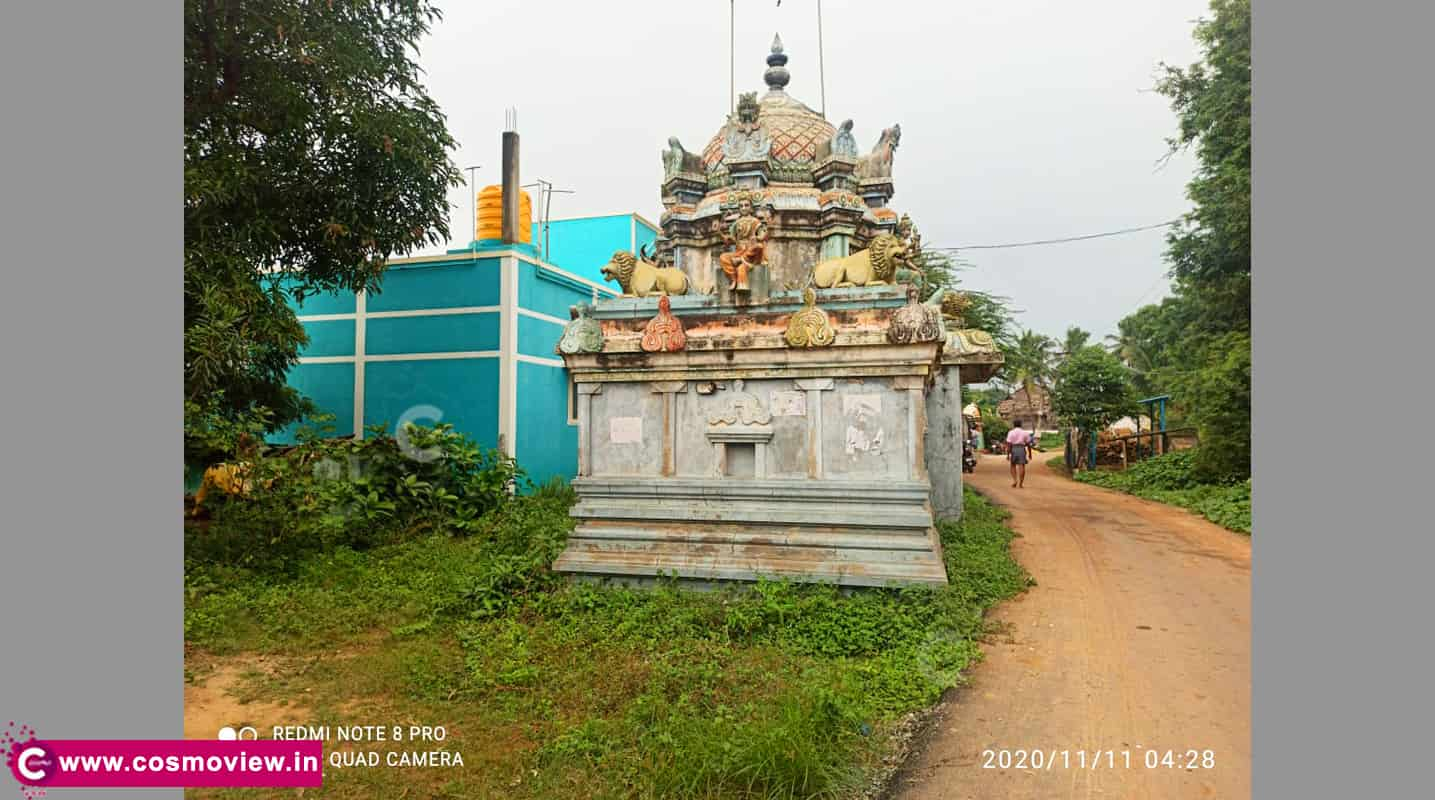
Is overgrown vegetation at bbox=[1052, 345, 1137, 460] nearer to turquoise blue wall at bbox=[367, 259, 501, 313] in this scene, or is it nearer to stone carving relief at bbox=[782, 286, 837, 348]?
turquoise blue wall at bbox=[367, 259, 501, 313]

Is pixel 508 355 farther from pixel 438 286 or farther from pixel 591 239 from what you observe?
pixel 591 239

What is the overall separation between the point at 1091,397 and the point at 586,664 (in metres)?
20.9

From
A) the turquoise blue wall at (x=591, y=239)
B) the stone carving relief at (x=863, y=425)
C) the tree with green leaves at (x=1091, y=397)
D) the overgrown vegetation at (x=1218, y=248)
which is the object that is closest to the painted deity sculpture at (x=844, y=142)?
the stone carving relief at (x=863, y=425)

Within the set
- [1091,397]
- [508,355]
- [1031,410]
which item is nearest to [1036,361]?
[1031,410]

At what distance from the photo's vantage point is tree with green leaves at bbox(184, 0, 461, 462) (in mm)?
7594

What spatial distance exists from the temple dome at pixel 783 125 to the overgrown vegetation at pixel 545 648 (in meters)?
5.69

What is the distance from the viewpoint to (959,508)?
11266 millimetres

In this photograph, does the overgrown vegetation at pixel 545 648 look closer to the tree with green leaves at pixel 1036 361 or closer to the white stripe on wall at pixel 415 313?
the white stripe on wall at pixel 415 313

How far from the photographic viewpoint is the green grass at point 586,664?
13.0 feet

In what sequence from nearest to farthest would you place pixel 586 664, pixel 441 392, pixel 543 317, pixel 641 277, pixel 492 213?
pixel 586 664 < pixel 641 277 < pixel 441 392 < pixel 543 317 < pixel 492 213

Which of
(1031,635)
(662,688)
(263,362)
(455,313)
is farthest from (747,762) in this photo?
(455,313)

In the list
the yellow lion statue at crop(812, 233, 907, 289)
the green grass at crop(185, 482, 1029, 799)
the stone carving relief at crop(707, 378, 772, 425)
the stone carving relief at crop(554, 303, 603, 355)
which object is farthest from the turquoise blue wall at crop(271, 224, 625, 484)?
the yellow lion statue at crop(812, 233, 907, 289)

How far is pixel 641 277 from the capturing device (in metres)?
8.29

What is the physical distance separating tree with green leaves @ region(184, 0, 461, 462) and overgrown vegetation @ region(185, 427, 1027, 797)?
181 centimetres
